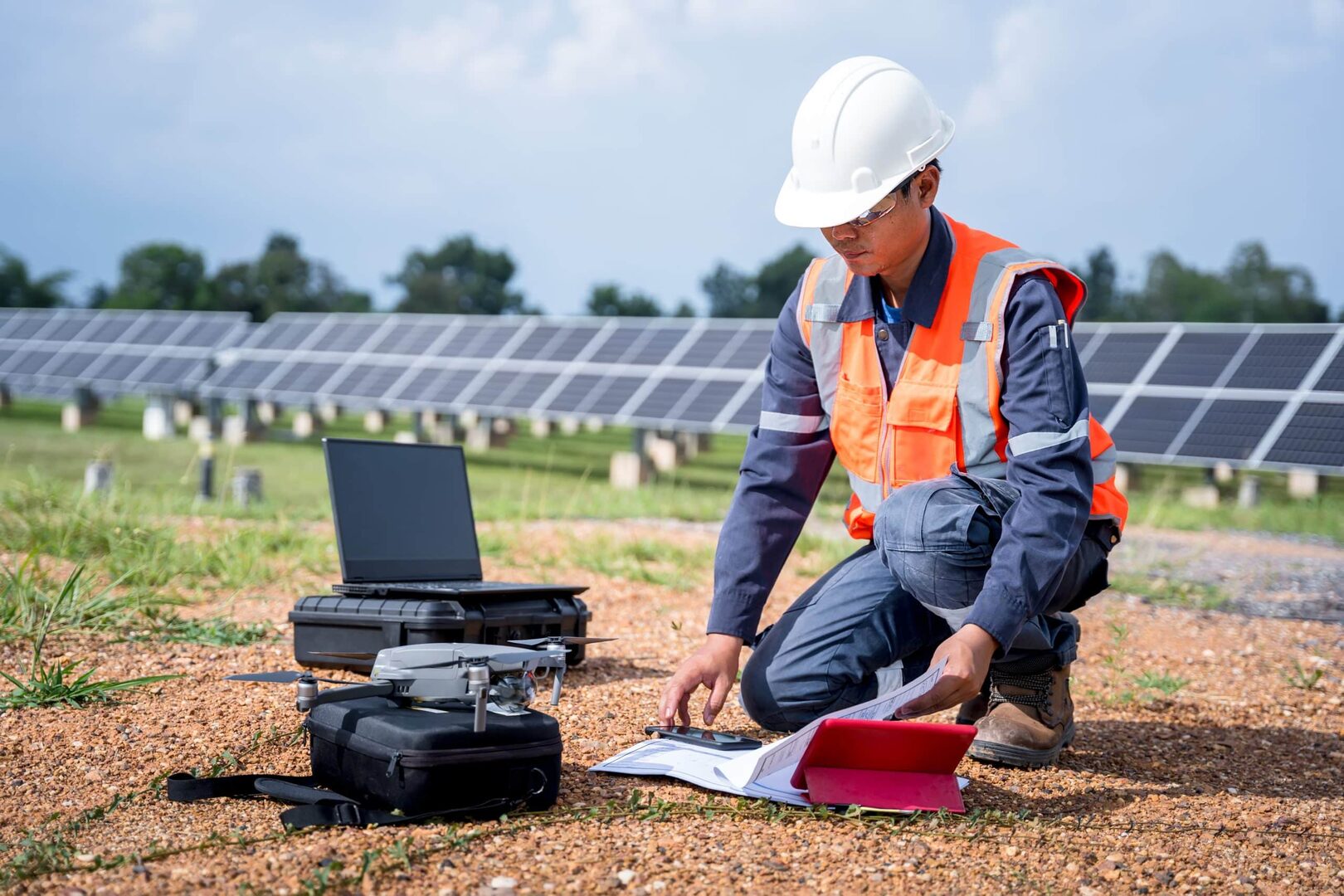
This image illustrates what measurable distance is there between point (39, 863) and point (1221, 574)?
5.58 m

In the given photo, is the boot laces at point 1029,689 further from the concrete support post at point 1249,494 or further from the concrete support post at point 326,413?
the concrete support post at point 326,413

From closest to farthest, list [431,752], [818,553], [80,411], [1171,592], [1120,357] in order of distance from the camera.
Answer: [431,752] < [1171,592] < [818,553] < [1120,357] < [80,411]

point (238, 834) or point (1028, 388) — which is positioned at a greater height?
point (1028, 388)

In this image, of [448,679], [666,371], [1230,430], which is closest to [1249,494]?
[1230,430]

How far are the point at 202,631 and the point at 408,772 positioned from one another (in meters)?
1.74

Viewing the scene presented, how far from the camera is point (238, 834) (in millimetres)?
1722

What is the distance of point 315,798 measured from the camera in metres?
1.85

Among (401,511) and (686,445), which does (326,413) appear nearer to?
(686,445)

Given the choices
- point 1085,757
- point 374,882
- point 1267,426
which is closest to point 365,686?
point 374,882

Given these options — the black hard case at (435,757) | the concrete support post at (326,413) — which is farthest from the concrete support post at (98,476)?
the concrete support post at (326,413)

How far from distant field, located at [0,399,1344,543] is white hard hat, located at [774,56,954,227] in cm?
322

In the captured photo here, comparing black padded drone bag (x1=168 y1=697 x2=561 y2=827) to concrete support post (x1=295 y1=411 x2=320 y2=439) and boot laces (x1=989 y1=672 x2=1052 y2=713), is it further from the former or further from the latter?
concrete support post (x1=295 y1=411 x2=320 y2=439)

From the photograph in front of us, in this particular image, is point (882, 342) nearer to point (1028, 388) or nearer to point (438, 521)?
point (1028, 388)

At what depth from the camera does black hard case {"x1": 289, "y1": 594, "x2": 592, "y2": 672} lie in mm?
2736
